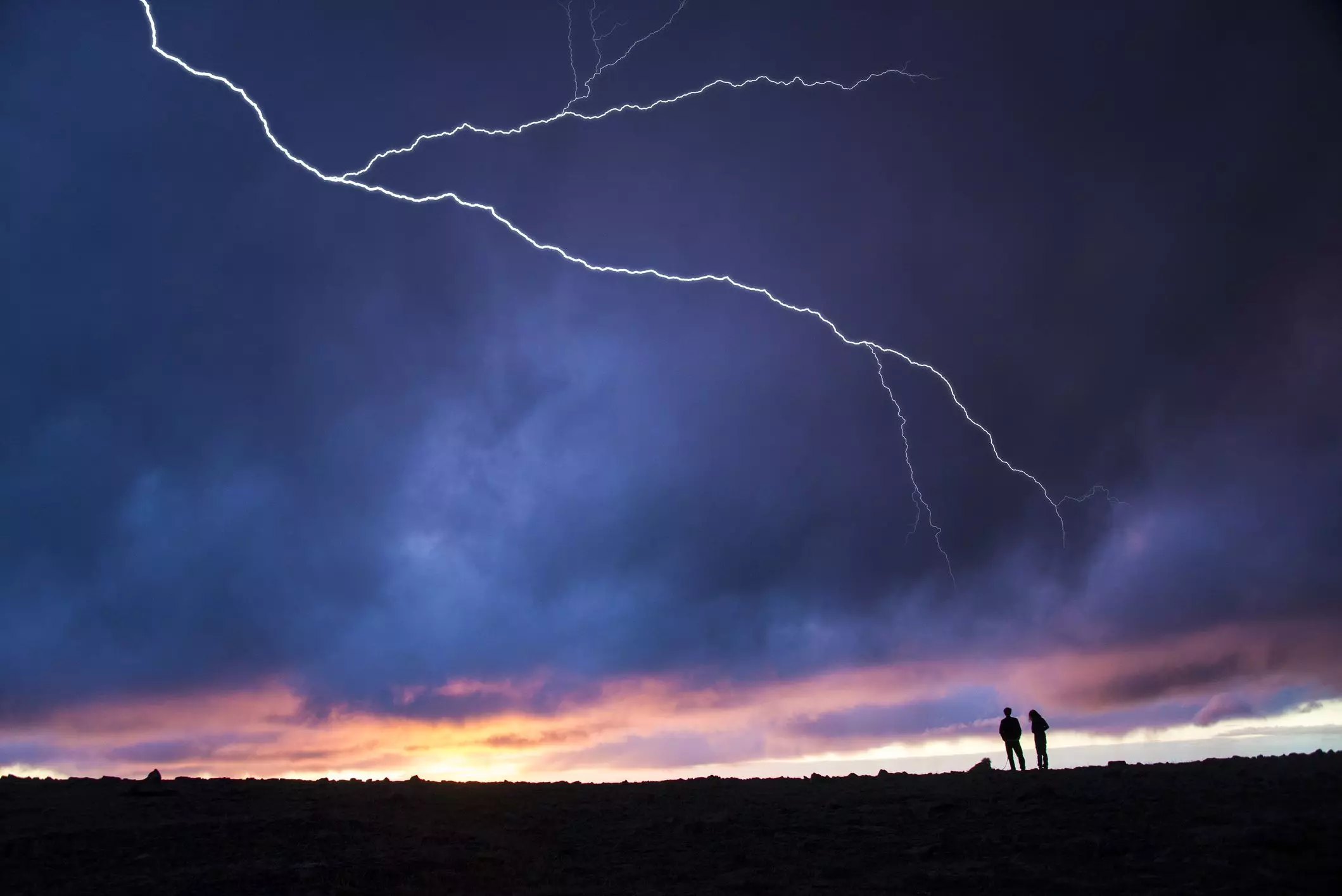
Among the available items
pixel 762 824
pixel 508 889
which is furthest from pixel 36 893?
pixel 762 824

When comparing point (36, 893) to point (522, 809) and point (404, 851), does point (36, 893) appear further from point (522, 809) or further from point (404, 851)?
point (522, 809)

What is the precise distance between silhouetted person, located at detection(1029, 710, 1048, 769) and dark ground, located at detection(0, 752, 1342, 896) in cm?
257

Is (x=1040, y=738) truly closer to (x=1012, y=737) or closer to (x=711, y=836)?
(x=1012, y=737)

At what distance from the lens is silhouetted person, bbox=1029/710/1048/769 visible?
70.5 ft

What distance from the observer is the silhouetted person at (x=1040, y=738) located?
70.5 ft

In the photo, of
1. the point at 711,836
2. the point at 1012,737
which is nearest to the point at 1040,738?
the point at 1012,737

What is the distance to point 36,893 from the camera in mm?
12406

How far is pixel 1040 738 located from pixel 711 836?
10.3 metres

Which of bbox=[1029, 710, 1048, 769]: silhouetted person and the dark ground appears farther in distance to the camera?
bbox=[1029, 710, 1048, 769]: silhouetted person

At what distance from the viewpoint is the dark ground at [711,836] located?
483 inches

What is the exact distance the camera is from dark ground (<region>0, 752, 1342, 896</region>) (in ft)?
40.2

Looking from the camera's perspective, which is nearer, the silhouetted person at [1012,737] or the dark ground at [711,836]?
the dark ground at [711,836]

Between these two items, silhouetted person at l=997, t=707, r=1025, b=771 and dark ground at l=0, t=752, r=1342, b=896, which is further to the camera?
silhouetted person at l=997, t=707, r=1025, b=771

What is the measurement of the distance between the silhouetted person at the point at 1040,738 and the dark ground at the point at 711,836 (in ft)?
8.43
